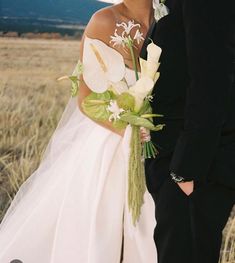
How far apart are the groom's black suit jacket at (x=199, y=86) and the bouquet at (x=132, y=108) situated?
1.6 inches

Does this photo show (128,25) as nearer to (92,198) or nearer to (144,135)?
(144,135)

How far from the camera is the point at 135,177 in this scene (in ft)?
4.94

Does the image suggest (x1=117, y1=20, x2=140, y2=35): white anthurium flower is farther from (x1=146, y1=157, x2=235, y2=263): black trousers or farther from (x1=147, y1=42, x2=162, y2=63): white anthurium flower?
(x1=146, y1=157, x2=235, y2=263): black trousers

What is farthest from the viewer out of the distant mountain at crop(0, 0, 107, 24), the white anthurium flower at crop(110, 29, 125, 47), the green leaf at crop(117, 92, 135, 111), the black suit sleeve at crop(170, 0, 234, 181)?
the distant mountain at crop(0, 0, 107, 24)

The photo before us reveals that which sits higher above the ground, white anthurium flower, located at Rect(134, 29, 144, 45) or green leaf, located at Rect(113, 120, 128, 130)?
white anthurium flower, located at Rect(134, 29, 144, 45)

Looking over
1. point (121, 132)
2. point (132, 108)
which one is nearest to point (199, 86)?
point (132, 108)

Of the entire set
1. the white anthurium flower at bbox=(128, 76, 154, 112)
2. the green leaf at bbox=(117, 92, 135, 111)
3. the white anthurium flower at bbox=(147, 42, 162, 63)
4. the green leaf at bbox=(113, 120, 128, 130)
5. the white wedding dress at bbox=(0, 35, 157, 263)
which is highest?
the white anthurium flower at bbox=(147, 42, 162, 63)

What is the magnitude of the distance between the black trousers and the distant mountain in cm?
197

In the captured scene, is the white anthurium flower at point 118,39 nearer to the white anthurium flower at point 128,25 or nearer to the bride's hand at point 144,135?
the white anthurium flower at point 128,25

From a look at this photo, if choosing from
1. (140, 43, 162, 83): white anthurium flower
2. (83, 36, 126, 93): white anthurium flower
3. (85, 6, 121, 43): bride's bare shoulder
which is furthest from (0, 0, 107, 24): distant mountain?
(140, 43, 162, 83): white anthurium flower

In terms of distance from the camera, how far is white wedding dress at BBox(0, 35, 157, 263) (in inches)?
63.7

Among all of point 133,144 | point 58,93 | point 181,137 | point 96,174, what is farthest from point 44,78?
point 181,137

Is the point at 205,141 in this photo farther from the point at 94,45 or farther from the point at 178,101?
the point at 94,45

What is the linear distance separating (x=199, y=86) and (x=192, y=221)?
1.14ft
